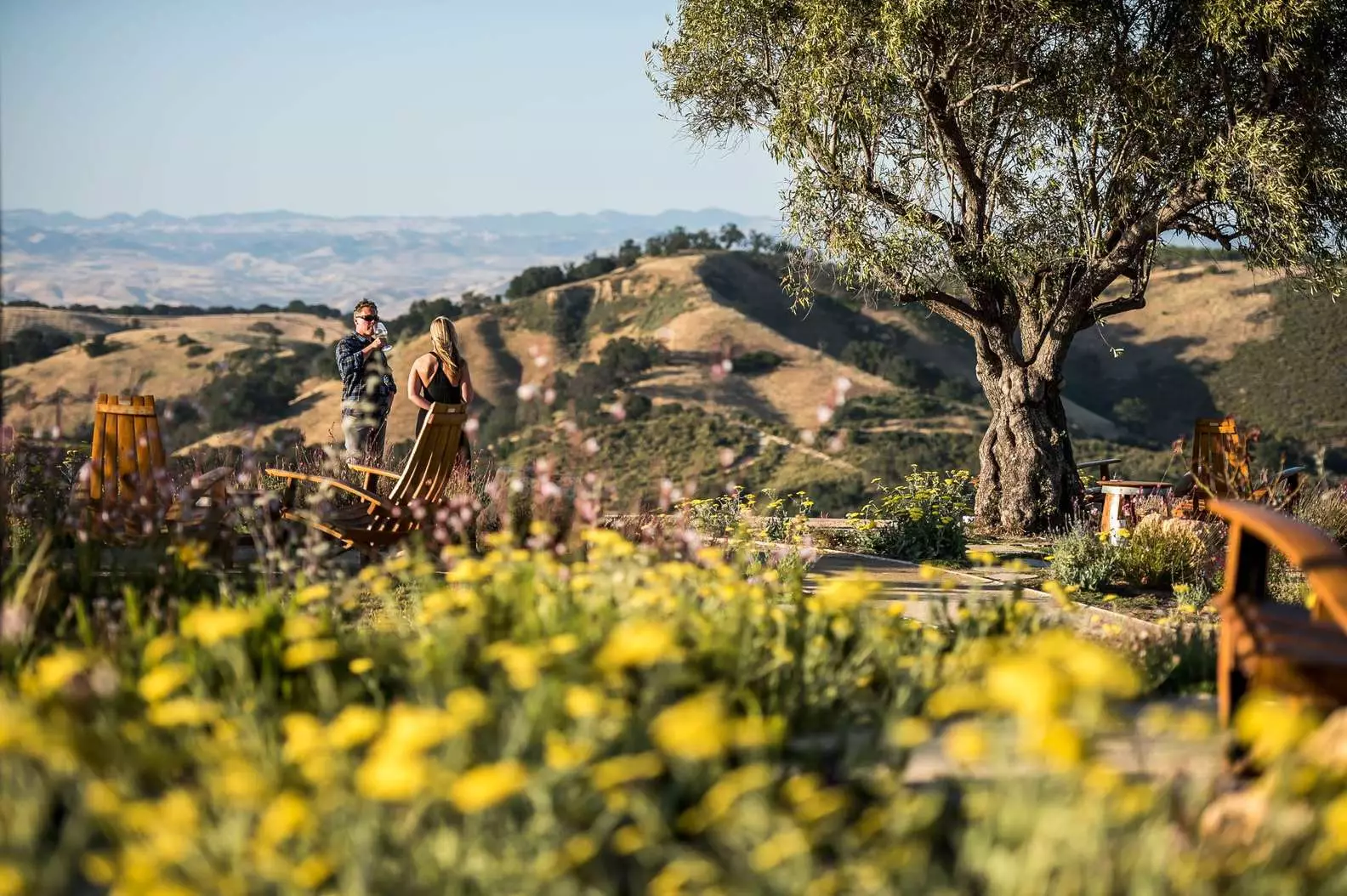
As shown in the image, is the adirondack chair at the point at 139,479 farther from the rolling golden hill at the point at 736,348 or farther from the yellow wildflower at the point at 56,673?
the rolling golden hill at the point at 736,348

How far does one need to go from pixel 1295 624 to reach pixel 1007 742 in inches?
49.9

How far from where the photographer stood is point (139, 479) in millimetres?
6367

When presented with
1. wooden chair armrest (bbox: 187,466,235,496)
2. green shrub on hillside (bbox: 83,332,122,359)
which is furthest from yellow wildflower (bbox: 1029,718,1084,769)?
green shrub on hillside (bbox: 83,332,122,359)

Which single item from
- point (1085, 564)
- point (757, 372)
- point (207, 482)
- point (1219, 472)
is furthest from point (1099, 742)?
point (757, 372)

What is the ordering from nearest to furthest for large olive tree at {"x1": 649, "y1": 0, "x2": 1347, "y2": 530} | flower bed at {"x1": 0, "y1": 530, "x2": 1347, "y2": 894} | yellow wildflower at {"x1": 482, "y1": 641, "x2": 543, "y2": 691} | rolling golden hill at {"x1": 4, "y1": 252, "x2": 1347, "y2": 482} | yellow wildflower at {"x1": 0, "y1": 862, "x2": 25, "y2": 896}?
yellow wildflower at {"x1": 0, "y1": 862, "x2": 25, "y2": 896}
flower bed at {"x1": 0, "y1": 530, "x2": 1347, "y2": 894}
yellow wildflower at {"x1": 482, "y1": 641, "x2": 543, "y2": 691}
large olive tree at {"x1": 649, "y1": 0, "x2": 1347, "y2": 530}
rolling golden hill at {"x1": 4, "y1": 252, "x2": 1347, "y2": 482}

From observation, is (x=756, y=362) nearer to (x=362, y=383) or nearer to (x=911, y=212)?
(x=911, y=212)

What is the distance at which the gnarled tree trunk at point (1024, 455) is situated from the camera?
11.3m

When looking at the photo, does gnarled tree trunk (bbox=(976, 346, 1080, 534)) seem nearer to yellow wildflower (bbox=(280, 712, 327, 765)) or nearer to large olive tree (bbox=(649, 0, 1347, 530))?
large olive tree (bbox=(649, 0, 1347, 530))

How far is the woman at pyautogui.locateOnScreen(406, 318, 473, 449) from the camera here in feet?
28.3

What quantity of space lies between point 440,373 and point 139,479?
2798mm

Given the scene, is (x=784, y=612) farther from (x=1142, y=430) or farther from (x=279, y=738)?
(x=1142, y=430)

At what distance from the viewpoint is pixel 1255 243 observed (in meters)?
10.9

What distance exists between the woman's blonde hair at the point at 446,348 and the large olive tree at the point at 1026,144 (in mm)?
3924

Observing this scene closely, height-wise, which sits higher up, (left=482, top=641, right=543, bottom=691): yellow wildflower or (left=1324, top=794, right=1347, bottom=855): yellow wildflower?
(left=482, top=641, right=543, bottom=691): yellow wildflower
